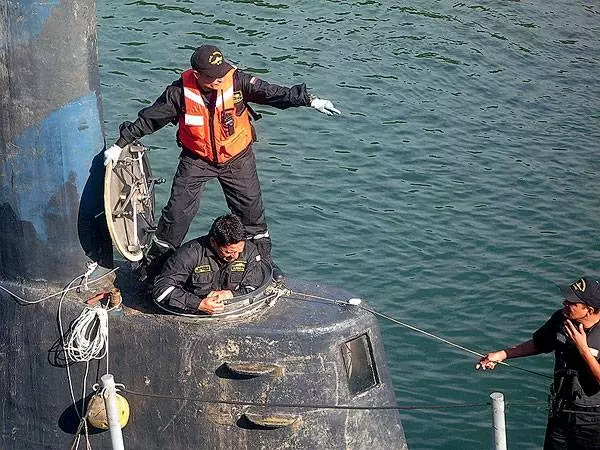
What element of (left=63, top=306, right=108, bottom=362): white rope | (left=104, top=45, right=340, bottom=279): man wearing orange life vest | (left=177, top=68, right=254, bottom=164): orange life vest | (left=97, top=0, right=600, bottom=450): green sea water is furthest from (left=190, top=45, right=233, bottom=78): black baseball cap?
(left=97, top=0, right=600, bottom=450): green sea water

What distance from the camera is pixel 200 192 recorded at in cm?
923

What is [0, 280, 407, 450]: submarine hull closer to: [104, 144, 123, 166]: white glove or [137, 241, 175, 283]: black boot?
[137, 241, 175, 283]: black boot

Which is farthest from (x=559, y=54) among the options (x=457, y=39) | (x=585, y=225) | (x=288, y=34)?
(x=585, y=225)

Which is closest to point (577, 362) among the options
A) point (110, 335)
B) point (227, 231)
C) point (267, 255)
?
point (267, 255)

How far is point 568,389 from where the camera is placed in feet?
27.9

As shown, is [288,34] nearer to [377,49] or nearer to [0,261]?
[377,49]

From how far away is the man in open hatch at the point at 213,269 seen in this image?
7.95 m

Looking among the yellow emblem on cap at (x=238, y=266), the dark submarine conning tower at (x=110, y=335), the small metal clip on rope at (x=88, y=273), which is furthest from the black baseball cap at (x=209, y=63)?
the small metal clip on rope at (x=88, y=273)

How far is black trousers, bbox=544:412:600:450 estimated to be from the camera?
27.9ft

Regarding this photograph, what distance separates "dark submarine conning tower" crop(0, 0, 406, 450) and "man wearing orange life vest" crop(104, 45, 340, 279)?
586 millimetres

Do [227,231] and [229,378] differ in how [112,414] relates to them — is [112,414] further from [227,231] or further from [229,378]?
[227,231]

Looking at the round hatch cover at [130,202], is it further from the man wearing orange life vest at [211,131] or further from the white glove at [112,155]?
the man wearing orange life vest at [211,131]

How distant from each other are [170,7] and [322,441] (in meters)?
18.3

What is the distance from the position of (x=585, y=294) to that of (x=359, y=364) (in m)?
1.80
